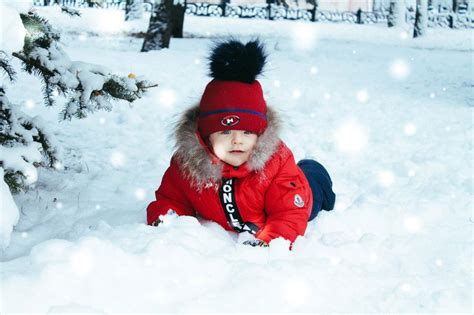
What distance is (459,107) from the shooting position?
807cm

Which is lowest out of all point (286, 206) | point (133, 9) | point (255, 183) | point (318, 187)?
point (133, 9)

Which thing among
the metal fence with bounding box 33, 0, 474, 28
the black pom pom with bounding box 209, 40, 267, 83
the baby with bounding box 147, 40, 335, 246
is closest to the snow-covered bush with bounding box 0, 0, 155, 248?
the baby with bounding box 147, 40, 335, 246

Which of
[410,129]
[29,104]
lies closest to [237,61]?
[410,129]

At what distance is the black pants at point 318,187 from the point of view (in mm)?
4074

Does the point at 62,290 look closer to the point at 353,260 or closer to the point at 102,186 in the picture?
the point at 353,260

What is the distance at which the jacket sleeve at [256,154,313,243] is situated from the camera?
3334 mm

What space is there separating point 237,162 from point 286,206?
39 cm

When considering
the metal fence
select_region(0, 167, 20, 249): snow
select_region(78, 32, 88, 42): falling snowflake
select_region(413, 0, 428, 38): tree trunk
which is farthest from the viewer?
the metal fence

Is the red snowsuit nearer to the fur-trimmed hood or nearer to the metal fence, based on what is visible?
the fur-trimmed hood

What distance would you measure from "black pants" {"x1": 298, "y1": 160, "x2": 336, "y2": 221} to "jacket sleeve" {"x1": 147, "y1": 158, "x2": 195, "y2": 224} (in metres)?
0.89

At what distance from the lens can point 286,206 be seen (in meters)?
3.42

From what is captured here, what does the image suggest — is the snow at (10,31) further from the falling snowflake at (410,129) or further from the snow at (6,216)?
the falling snowflake at (410,129)

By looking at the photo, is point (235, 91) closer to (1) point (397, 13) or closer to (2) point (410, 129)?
(2) point (410, 129)

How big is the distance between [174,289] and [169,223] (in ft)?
2.71
